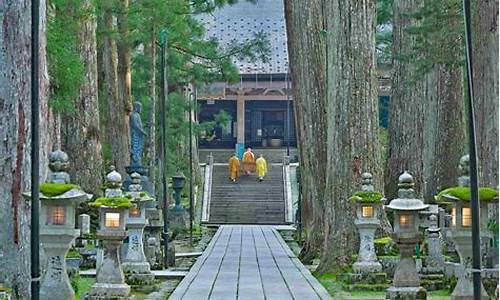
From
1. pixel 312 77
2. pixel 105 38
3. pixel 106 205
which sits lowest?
pixel 106 205

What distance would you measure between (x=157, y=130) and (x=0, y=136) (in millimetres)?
24649

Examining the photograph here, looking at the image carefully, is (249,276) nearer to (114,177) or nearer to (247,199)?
(114,177)

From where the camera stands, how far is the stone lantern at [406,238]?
35.7 ft

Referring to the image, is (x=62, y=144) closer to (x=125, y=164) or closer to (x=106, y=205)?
(x=125, y=164)

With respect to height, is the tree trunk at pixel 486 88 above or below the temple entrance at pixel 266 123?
below

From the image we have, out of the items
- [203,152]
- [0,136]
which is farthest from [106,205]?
[203,152]

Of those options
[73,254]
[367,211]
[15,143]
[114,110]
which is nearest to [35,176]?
[15,143]

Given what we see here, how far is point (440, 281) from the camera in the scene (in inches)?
534

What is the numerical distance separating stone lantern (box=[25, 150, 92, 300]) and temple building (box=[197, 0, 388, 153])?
141ft

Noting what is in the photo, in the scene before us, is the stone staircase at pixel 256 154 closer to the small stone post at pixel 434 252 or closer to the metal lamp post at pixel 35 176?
the small stone post at pixel 434 252

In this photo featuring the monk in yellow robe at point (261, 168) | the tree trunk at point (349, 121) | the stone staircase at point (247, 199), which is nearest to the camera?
the tree trunk at point (349, 121)

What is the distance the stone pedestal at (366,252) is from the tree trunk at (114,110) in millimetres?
12882

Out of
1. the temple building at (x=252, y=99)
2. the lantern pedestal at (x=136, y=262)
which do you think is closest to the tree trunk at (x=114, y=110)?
the lantern pedestal at (x=136, y=262)

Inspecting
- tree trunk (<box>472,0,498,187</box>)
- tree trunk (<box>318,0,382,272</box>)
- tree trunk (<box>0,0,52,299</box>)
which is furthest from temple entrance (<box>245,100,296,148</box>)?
tree trunk (<box>0,0,52,299</box>)
